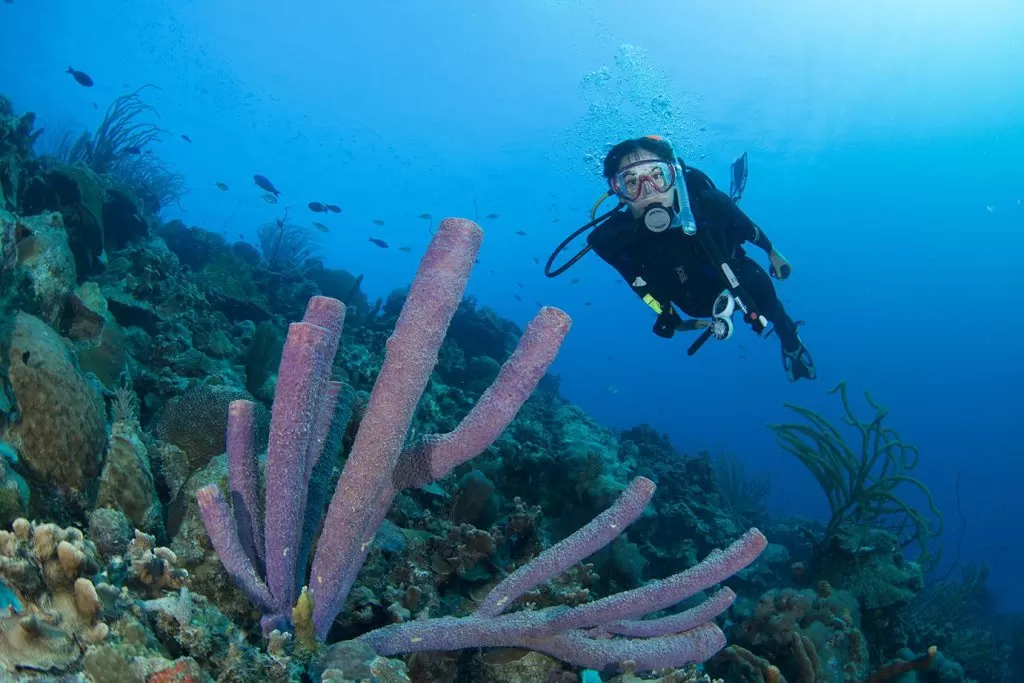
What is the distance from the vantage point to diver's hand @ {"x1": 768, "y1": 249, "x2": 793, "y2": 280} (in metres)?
6.83

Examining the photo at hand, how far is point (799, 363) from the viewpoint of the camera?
7.67m

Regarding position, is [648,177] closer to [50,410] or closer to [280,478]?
[280,478]

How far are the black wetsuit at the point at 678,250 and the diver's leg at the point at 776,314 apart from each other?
28 cm

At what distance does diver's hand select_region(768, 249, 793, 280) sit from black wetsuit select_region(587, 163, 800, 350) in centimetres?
24

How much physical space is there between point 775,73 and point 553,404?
54.0 meters

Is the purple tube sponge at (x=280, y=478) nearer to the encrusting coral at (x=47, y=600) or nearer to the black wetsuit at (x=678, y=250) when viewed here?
the encrusting coral at (x=47, y=600)

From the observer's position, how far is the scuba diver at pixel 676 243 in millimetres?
5758

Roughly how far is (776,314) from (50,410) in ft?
25.5

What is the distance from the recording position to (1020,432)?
73.2 meters

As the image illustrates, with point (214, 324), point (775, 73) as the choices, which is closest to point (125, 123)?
point (214, 324)

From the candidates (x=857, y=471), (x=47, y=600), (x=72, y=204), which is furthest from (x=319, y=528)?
(x=72, y=204)

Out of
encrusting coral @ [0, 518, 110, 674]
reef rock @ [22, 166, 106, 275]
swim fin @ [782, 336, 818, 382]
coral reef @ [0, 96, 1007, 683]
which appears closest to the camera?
encrusting coral @ [0, 518, 110, 674]

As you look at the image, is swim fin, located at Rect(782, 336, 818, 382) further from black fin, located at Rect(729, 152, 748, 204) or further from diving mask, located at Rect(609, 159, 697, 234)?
diving mask, located at Rect(609, 159, 697, 234)

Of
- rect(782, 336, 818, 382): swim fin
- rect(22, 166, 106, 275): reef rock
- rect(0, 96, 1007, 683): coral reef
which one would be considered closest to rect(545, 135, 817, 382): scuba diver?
rect(782, 336, 818, 382): swim fin
